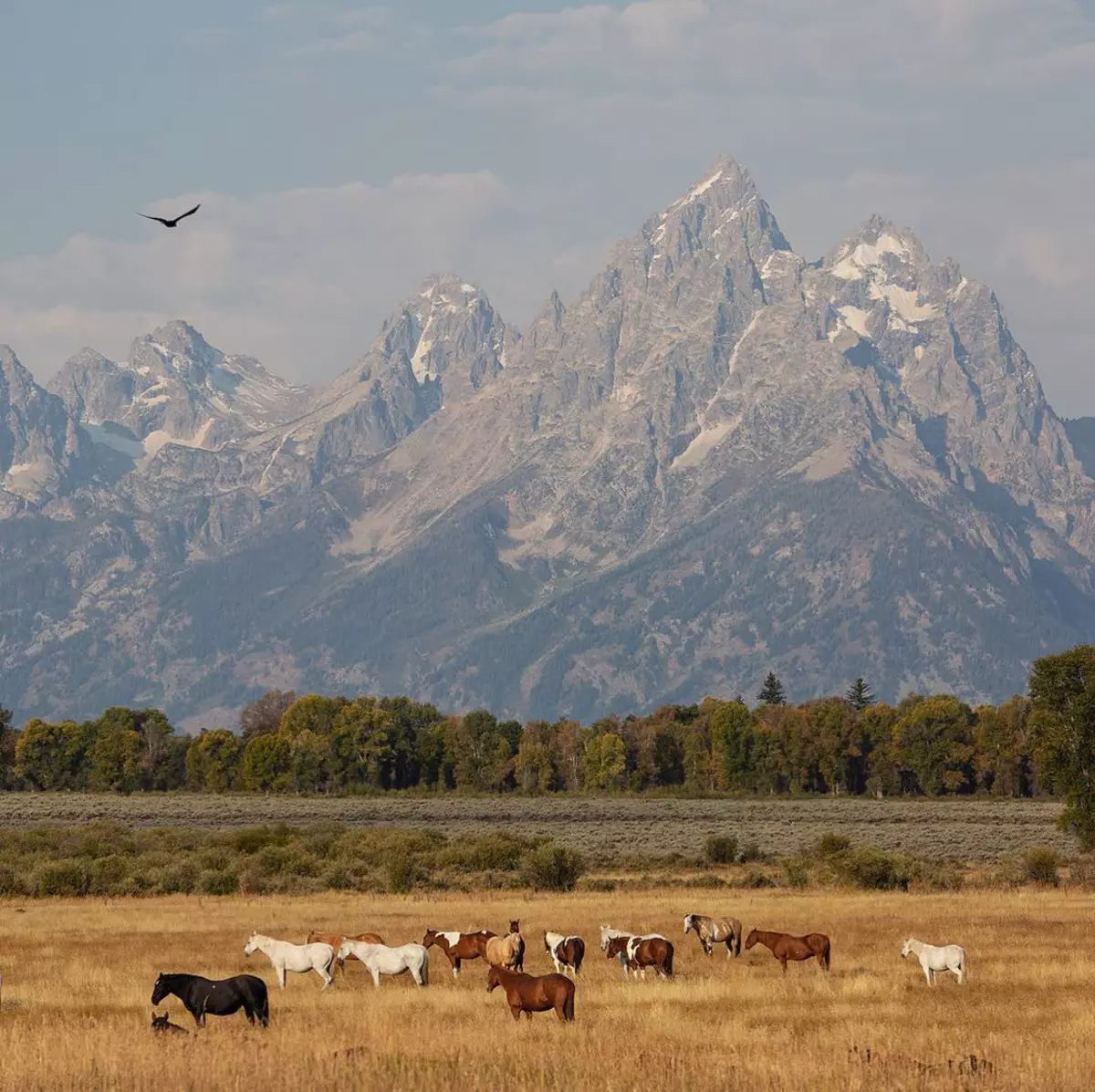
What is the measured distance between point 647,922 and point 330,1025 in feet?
75.5

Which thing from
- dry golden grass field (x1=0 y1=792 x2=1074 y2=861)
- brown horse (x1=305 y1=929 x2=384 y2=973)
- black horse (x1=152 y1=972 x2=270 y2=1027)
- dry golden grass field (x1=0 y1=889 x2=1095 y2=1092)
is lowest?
dry golden grass field (x1=0 y1=889 x2=1095 y2=1092)

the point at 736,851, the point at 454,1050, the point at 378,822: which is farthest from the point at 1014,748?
the point at 454,1050

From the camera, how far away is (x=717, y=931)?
149 feet

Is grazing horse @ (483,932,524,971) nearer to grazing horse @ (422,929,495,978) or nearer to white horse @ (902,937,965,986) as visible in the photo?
grazing horse @ (422,929,495,978)

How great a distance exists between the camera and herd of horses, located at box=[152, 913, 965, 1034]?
3216 centimetres

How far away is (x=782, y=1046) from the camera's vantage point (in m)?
29.4

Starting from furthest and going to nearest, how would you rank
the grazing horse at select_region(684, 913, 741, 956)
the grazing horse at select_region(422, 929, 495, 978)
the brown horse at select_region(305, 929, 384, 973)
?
the grazing horse at select_region(684, 913, 741, 956)
the grazing horse at select_region(422, 929, 495, 978)
the brown horse at select_region(305, 929, 384, 973)

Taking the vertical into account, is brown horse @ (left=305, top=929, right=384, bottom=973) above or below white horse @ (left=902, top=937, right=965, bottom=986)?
above

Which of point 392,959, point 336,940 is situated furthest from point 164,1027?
point 336,940

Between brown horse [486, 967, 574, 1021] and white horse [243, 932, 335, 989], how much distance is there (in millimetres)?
7733

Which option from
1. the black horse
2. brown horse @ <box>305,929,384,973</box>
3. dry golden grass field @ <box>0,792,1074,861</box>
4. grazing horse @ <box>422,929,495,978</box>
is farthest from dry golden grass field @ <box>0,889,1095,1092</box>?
dry golden grass field @ <box>0,792,1074,861</box>

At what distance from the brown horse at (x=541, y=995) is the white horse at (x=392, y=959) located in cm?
706

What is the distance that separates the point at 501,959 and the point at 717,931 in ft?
24.8

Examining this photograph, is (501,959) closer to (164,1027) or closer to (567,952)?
(567,952)
